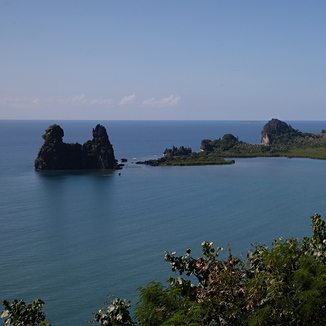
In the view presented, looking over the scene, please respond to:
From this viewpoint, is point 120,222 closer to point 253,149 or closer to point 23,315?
point 23,315

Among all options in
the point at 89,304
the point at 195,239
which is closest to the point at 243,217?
the point at 195,239

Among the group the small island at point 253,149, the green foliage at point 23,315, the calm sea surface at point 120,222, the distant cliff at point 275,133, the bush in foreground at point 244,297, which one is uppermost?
the distant cliff at point 275,133

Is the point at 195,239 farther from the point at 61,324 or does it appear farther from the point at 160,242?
the point at 61,324

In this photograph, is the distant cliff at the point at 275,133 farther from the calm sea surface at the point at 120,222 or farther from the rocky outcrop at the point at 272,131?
the calm sea surface at the point at 120,222

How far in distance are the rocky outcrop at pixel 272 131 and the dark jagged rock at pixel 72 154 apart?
70.4 meters

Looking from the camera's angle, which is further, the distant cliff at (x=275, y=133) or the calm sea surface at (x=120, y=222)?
the distant cliff at (x=275, y=133)

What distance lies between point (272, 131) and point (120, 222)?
114m

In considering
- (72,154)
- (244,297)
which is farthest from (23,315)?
(72,154)

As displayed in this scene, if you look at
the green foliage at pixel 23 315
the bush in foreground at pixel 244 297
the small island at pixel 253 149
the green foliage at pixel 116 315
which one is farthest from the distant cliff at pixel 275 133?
the green foliage at pixel 23 315

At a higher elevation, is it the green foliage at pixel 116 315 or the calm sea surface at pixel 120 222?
the green foliage at pixel 116 315

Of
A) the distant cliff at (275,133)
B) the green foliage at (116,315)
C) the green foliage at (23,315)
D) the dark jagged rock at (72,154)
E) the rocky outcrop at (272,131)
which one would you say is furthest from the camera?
the rocky outcrop at (272,131)

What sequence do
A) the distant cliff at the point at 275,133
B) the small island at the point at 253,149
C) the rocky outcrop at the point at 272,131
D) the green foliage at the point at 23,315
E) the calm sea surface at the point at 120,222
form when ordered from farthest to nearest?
the rocky outcrop at the point at 272,131 < the distant cliff at the point at 275,133 < the small island at the point at 253,149 < the calm sea surface at the point at 120,222 < the green foliage at the point at 23,315

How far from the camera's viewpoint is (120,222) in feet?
148

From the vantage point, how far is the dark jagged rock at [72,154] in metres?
87.1
